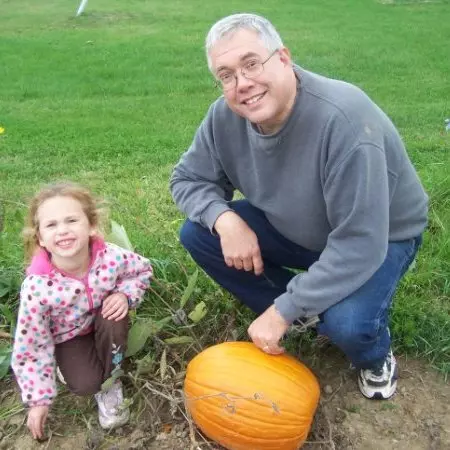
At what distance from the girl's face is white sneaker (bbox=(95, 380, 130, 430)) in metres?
0.50

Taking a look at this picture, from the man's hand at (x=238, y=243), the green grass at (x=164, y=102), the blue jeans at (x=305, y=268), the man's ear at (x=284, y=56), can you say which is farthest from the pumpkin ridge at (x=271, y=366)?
the man's ear at (x=284, y=56)

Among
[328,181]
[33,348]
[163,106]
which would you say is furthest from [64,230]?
[163,106]

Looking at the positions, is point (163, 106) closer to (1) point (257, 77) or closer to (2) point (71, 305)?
(2) point (71, 305)

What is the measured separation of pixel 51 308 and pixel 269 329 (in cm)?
80

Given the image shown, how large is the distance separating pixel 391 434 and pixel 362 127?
1112 mm

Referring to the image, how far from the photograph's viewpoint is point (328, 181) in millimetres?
2086

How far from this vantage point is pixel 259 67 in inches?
82.0

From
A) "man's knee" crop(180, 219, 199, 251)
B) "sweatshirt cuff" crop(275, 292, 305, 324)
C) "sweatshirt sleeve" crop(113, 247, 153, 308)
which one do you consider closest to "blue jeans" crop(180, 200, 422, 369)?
"man's knee" crop(180, 219, 199, 251)

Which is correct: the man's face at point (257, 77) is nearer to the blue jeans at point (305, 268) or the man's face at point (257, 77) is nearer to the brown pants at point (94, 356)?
the blue jeans at point (305, 268)

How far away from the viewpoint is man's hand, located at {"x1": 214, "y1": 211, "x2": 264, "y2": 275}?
246 cm

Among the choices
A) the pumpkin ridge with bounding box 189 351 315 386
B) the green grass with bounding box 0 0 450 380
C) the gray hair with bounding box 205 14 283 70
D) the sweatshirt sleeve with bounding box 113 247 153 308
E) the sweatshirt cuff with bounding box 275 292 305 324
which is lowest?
the green grass with bounding box 0 0 450 380

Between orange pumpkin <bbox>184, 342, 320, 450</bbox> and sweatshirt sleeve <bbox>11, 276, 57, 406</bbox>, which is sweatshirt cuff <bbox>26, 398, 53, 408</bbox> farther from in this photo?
orange pumpkin <bbox>184, 342, 320, 450</bbox>

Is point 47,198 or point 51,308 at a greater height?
point 47,198

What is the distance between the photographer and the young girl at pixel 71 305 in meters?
2.32
